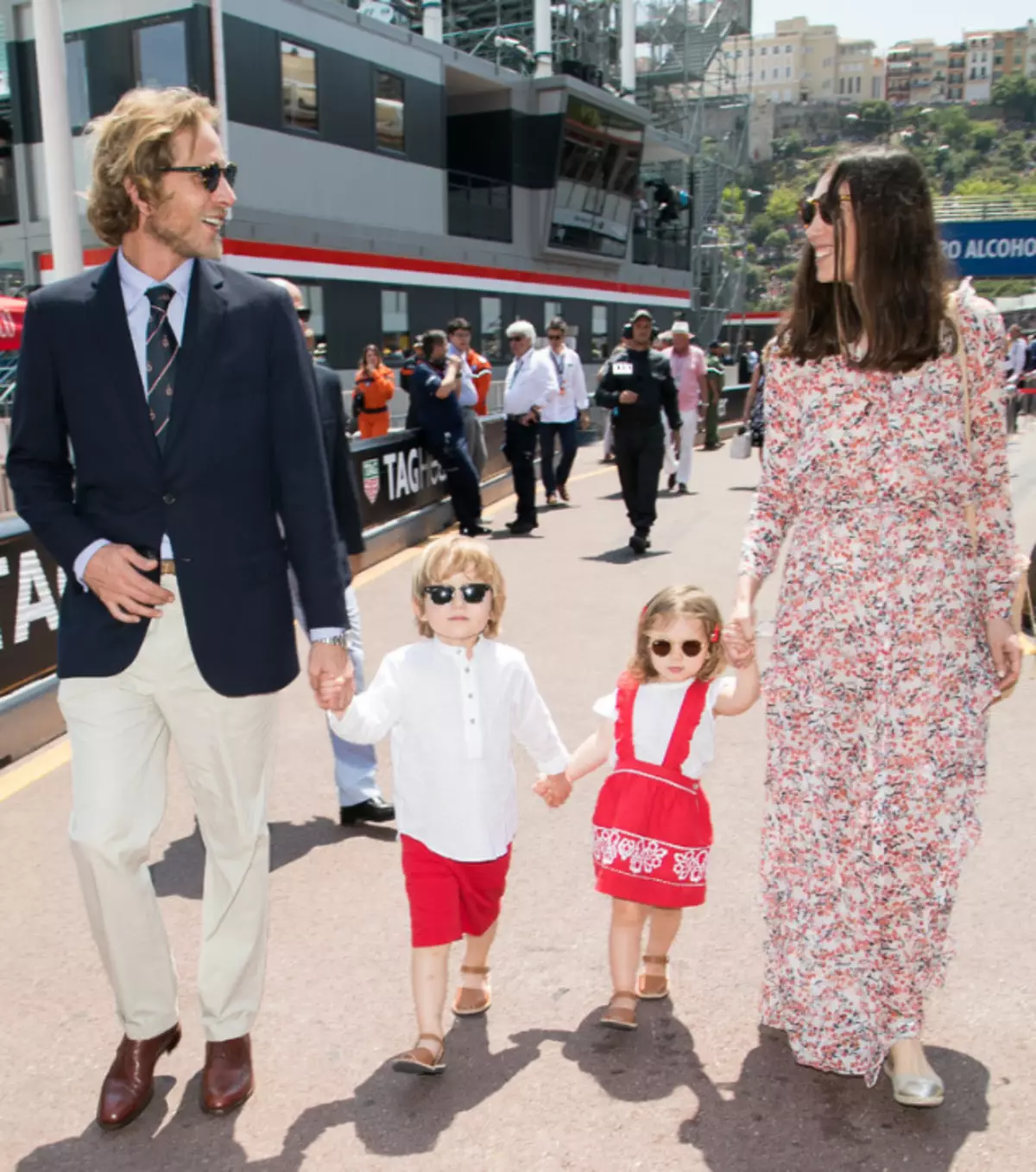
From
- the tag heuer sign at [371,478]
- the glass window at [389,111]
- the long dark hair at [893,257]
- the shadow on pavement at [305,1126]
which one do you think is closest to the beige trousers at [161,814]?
the shadow on pavement at [305,1126]

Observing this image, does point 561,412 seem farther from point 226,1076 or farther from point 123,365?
point 226,1076

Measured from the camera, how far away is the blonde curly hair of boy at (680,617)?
3.19m

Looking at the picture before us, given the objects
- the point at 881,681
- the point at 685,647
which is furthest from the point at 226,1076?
the point at 881,681

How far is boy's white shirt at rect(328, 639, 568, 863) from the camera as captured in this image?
3055 millimetres

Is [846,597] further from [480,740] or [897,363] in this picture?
[480,740]

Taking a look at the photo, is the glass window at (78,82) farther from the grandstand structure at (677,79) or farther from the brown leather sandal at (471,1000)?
the brown leather sandal at (471,1000)

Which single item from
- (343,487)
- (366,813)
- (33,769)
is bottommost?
(33,769)

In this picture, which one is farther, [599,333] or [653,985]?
[599,333]

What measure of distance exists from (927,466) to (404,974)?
196 centimetres

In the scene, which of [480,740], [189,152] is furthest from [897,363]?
[189,152]

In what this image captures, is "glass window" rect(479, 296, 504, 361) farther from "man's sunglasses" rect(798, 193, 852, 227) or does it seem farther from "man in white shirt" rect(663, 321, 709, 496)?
"man's sunglasses" rect(798, 193, 852, 227)

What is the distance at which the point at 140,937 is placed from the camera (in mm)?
2805

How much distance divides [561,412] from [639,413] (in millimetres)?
2705

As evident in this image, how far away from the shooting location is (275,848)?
4.47 metres
